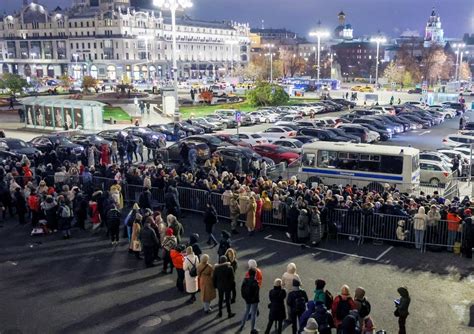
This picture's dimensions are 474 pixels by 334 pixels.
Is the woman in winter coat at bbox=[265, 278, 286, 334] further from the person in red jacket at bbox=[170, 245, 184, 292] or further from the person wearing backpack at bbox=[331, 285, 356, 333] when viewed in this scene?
the person in red jacket at bbox=[170, 245, 184, 292]

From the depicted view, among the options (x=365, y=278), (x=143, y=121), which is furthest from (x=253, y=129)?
(x=365, y=278)

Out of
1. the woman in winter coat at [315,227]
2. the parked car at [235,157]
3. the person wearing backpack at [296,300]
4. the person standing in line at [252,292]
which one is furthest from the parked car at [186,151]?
the person wearing backpack at [296,300]

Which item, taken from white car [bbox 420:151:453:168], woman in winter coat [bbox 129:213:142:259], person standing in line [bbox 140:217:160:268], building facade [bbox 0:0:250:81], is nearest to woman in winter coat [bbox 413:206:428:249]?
person standing in line [bbox 140:217:160:268]

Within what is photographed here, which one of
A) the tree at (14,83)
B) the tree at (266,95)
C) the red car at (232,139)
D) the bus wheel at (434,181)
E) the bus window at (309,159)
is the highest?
the tree at (14,83)

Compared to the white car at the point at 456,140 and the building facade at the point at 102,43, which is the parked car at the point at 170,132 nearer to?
the white car at the point at 456,140

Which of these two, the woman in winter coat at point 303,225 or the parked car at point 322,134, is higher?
the parked car at point 322,134

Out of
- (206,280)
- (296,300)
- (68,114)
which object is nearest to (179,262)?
(206,280)

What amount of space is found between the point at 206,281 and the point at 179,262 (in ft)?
4.59

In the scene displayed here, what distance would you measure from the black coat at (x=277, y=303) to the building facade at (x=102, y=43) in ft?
430

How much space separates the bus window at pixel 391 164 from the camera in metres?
22.1

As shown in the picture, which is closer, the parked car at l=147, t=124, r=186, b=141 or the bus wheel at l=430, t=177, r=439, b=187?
the bus wheel at l=430, t=177, r=439, b=187

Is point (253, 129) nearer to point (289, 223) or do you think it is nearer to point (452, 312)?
point (289, 223)

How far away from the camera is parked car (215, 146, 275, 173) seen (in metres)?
27.3

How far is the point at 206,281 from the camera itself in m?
11.9
